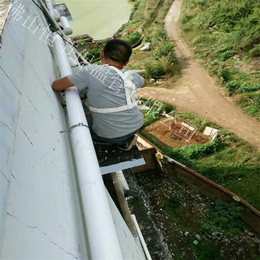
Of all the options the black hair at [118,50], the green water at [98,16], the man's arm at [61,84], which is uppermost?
the black hair at [118,50]

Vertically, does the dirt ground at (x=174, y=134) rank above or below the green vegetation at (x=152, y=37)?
below

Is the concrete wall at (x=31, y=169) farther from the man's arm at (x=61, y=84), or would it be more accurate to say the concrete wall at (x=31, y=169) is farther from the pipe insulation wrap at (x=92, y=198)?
the man's arm at (x=61, y=84)

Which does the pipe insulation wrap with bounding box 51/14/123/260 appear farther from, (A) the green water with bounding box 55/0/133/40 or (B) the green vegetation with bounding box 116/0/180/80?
(A) the green water with bounding box 55/0/133/40

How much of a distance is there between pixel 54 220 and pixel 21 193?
0.26 metres

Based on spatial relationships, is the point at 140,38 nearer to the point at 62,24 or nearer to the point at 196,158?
the point at 196,158

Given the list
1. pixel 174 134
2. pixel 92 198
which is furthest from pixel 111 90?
pixel 174 134

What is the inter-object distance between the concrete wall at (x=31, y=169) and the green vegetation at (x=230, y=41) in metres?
8.63

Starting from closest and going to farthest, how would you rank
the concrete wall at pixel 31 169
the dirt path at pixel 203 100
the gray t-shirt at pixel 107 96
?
the concrete wall at pixel 31 169, the gray t-shirt at pixel 107 96, the dirt path at pixel 203 100

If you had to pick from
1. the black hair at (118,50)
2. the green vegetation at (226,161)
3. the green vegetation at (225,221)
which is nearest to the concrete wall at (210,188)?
the green vegetation at (225,221)

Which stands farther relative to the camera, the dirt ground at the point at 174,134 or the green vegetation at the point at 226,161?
the dirt ground at the point at 174,134

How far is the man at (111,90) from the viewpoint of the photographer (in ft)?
7.65

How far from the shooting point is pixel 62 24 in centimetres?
489

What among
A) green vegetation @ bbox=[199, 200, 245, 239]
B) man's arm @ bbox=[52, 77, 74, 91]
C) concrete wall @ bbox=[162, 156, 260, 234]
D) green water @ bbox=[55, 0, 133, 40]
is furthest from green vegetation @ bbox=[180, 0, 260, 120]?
man's arm @ bbox=[52, 77, 74, 91]

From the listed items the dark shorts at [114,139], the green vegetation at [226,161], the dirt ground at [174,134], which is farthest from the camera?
the dirt ground at [174,134]
